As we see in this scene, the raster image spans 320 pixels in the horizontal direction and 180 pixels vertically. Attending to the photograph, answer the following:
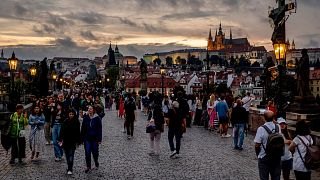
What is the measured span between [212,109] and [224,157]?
808 cm

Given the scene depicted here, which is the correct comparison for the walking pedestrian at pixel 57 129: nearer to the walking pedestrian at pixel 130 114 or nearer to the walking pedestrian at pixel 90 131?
the walking pedestrian at pixel 90 131

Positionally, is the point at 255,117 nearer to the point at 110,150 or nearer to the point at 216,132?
the point at 216,132

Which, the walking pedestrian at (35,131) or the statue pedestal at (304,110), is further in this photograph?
the statue pedestal at (304,110)

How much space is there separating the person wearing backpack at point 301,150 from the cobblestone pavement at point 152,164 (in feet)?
10.5

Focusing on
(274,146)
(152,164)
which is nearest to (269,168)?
(274,146)

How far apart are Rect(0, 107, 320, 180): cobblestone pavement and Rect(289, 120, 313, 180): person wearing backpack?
10.5 feet

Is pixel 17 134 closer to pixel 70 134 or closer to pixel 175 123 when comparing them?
pixel 70 134

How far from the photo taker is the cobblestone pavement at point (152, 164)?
11633 millimetres

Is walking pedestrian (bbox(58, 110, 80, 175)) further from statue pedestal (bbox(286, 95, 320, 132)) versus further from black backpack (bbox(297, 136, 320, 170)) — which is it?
statue pedestal (bbox(286, 95, 320, 132))

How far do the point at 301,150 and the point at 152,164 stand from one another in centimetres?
571

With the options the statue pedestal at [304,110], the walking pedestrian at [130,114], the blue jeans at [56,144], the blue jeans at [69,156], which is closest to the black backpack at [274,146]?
the blue jeans at [69,156]

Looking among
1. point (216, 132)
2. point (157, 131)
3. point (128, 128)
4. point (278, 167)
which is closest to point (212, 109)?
point (216, 132)

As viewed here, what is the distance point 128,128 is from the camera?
771 inches

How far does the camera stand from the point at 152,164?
13.2 metres
